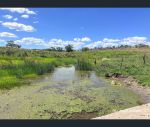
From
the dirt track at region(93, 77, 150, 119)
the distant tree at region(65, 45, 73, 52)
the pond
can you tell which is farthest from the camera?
the distant tree at region(65, 45, 73, 52)

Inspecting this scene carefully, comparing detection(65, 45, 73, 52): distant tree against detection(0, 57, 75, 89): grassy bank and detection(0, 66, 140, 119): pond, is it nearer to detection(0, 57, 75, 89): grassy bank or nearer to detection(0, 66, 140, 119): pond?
detection(0, 57, 75, 89): grassy bank

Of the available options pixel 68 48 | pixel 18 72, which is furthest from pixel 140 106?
pixel 68 48

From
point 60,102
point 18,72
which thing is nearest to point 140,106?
point 60,102

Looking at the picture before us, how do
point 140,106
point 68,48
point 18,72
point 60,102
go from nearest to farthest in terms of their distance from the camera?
point 140,106, point 60,102, point 18,72, point 68,48

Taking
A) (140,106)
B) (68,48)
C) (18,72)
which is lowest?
(140,106)

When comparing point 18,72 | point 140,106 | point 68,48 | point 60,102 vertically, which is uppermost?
point 68,48

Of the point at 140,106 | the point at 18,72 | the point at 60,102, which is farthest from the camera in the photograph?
the point at 18,72

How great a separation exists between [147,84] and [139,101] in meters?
3.38

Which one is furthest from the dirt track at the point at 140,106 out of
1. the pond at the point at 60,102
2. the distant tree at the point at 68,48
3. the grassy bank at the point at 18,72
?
the distant tree at the point at 68,48

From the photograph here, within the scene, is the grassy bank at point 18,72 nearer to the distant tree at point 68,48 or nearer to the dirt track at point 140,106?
the dirt track at point 140,106

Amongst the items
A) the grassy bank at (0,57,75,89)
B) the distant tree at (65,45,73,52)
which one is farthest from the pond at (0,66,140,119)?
the distant tree at (65,45,73,52)

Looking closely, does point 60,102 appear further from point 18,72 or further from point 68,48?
point 68,48

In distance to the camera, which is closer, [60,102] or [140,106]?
[140,106]

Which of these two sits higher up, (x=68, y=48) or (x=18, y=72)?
(x=68, y=48)
